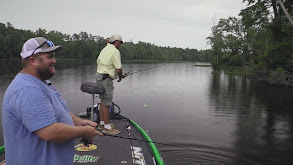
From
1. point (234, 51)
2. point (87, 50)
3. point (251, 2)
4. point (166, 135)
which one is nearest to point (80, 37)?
point (87, 50)

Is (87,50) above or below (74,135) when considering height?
above

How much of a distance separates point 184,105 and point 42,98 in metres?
11.1

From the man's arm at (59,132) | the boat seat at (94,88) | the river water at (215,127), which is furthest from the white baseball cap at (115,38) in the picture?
the man's arm at (59,132)

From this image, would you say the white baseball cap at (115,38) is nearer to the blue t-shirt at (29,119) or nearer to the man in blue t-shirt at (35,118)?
the man in blue t-shirt at (35,118)

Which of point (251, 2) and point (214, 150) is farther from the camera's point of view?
point (251, 2)

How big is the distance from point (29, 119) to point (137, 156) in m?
2.63

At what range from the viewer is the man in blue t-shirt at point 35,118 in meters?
1.62

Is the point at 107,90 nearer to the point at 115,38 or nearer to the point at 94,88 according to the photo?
the point at 94,88

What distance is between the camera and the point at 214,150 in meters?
6.12

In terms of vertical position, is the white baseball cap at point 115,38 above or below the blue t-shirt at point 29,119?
above

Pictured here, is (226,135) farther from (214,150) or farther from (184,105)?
(184,105)

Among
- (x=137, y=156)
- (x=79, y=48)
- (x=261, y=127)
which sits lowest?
(x=261, y=127)

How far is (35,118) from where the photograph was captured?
1610 mm

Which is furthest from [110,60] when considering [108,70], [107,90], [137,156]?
[137,156]
